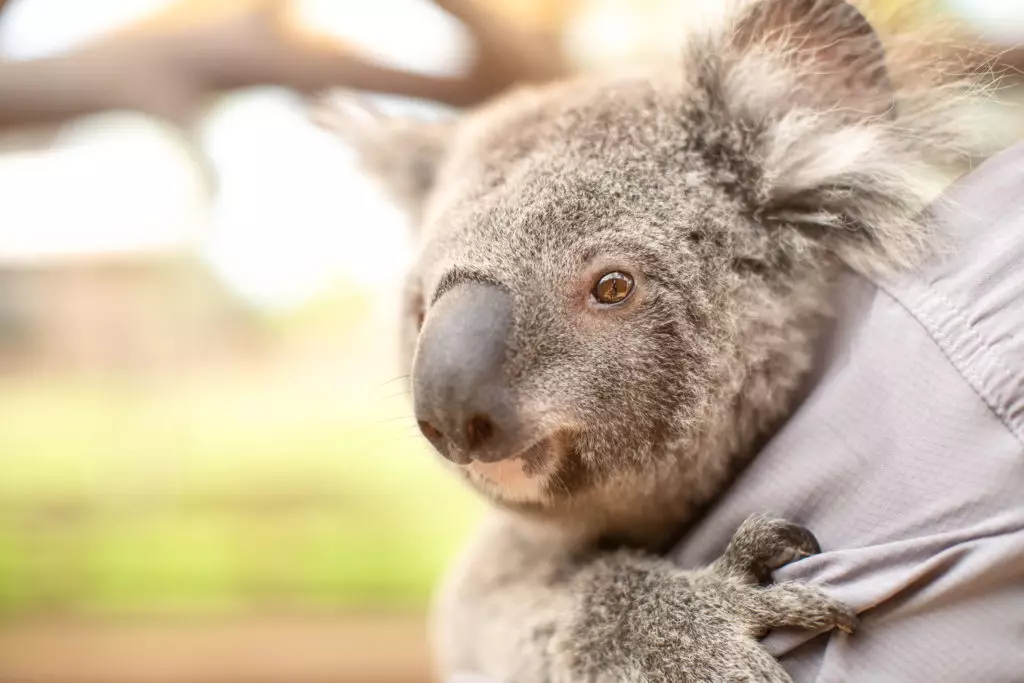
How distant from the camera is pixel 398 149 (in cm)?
191

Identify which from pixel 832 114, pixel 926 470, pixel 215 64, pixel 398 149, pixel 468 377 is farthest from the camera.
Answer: pixel 215 64

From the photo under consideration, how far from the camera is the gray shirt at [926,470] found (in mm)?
1008

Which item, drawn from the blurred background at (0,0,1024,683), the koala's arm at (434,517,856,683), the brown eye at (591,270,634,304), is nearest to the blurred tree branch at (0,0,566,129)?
the blurred background at (0,0,1024,683)

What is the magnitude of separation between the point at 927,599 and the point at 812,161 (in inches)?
26.4

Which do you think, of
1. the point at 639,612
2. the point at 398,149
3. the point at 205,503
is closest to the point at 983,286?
the point at 639,612

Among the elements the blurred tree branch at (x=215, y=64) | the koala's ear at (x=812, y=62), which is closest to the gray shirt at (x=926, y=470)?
the koala's ear at (x=812, y=62)

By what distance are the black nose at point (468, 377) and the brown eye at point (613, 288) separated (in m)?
0.14

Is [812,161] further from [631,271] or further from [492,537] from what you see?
[492,537]

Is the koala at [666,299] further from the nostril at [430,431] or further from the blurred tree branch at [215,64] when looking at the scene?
the blurred tree branch at [215,64]

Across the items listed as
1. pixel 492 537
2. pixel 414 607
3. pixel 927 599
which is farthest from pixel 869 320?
pixel 414 607

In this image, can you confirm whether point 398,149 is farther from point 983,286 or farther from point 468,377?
point 983,286

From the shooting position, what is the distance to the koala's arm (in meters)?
1.14

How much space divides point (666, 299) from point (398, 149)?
889 millimetres

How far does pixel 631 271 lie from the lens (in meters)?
1.27
